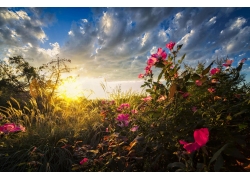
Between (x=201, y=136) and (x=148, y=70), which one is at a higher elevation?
(x=148, y=70)

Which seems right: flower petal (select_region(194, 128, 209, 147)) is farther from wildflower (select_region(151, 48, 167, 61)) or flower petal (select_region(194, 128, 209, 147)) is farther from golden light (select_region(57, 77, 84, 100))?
golden light (select_region(57, 77, 84, 100))

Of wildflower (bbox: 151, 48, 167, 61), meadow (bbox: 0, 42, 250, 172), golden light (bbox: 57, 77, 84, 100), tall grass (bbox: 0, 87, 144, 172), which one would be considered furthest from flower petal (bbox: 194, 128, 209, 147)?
Result: golden light (bbox: 57, 77, 84, 100)

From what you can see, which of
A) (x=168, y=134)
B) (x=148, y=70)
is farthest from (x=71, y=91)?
(x=168, y=134)

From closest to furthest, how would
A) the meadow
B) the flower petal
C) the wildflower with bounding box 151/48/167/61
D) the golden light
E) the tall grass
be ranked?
the flower petal, the meadow, the wildflower with bounding box 151/48/167/61, the tall grass, the golden light

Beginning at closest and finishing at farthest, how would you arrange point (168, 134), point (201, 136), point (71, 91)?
point (201, 136), point (168, 134), point (71, 91)

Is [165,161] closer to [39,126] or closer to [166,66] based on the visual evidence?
[166,66]

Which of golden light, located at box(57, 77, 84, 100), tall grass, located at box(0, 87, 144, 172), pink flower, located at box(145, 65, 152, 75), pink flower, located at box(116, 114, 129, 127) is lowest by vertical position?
tall grass, located at box(0, 87, 144, 172)

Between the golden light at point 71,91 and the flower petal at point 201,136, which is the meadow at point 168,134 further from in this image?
the golden light at point 71,91

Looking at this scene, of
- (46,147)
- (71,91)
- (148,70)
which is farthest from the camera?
(71,91)

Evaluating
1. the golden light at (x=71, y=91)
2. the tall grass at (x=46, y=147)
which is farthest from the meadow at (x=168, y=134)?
the golden light at (x=71, y=91)

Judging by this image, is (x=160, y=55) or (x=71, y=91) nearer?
(x=160, y=55)

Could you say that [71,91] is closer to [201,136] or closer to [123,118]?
[123,118]

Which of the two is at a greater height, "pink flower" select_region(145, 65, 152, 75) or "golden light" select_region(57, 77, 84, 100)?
"golden light" select_region(57, 77, 84, 100)

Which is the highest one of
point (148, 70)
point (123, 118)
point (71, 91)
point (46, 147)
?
point (71, 91)
